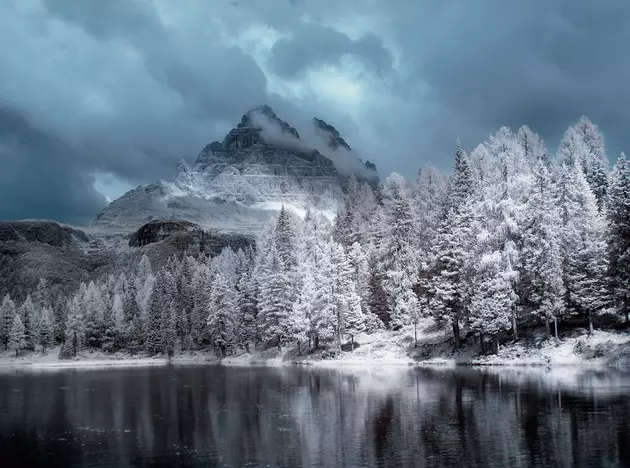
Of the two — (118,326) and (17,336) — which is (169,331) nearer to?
(118,326)

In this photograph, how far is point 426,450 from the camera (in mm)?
26734

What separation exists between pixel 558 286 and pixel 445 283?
14.0m

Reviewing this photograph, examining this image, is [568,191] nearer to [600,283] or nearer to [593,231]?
[593,231]

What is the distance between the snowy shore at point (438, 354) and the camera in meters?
56.8

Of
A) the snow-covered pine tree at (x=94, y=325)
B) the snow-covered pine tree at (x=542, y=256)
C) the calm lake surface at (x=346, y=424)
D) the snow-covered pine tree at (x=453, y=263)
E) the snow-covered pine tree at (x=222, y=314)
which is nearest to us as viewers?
the calm lake surface at (x=346, y=424)

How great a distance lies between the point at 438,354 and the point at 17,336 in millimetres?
122760

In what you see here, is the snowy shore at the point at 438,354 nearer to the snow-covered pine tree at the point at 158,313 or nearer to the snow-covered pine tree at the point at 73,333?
the snow-covered pine tree at the point at 158,313

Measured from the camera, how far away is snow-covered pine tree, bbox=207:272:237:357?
4363 inches

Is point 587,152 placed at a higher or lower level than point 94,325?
higher

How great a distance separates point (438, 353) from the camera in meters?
73.5

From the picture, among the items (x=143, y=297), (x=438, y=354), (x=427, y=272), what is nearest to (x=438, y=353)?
(x=438, y=354)

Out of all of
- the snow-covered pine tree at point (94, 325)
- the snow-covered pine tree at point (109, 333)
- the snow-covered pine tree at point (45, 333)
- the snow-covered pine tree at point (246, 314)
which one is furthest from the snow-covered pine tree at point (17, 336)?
the snow-covered pine tree at point (246, 314)

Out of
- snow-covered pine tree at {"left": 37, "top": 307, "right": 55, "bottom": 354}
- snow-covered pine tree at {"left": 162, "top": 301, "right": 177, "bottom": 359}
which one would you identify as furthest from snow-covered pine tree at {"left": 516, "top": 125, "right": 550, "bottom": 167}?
snow-covered pine tree at {"left": 37, "top": 307, "right": 55, "bottom": 354}

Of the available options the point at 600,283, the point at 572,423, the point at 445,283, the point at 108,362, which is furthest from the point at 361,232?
the point at 572,423
